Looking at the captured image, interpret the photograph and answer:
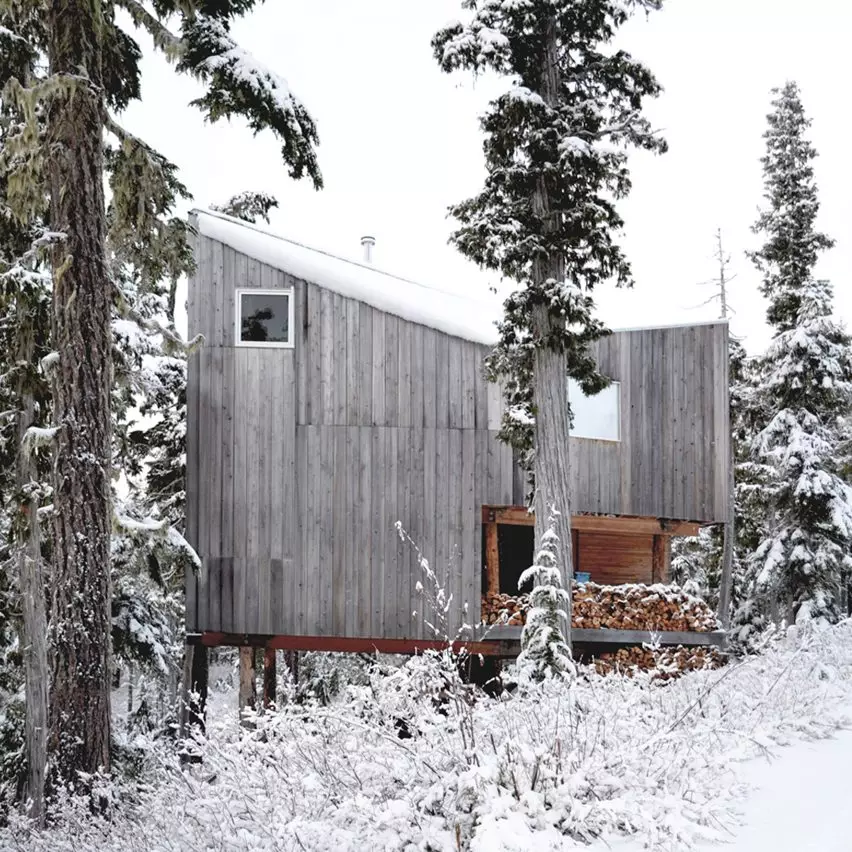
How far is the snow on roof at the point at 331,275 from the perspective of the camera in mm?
15852

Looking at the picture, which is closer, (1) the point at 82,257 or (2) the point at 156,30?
(1) the point at 82,257

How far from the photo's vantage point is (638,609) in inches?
682

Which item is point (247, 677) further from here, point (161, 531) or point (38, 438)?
point (38, 438)

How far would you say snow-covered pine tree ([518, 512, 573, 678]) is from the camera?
37.1ft

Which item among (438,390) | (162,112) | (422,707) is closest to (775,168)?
(438,390)

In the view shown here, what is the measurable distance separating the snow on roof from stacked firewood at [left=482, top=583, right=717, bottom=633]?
4.37m

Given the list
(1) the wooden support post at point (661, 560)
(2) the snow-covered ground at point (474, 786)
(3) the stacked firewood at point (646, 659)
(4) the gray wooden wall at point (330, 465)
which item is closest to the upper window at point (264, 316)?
(4) the gray wooden wall at point (330, 465)

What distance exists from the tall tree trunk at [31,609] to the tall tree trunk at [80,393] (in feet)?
9.25

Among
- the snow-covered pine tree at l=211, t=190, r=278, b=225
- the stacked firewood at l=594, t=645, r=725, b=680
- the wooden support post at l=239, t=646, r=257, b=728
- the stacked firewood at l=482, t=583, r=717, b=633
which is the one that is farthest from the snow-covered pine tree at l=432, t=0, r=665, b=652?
the snow-covered pine tree at l=211, t=190, r=278, b=225

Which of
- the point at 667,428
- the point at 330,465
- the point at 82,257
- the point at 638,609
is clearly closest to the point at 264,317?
the point at 330,465

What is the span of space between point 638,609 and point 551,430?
6138 mm

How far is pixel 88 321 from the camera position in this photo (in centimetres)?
952

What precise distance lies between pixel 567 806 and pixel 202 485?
35.6 feet

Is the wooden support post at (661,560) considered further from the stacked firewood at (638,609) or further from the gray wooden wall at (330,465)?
the gray wooden wall at (330,465)
